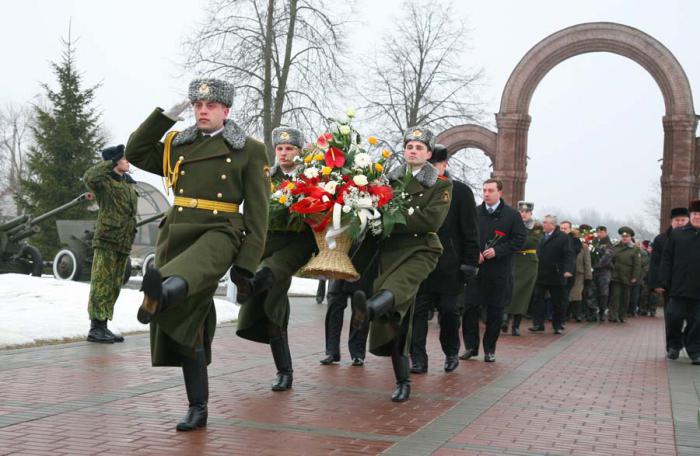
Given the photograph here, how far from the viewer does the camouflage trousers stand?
34.6 ft

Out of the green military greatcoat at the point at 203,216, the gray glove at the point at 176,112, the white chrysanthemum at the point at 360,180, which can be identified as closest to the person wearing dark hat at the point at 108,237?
the white chrysanthemum at the point at 360,180

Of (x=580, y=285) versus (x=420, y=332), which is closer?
(x=420, y=332)

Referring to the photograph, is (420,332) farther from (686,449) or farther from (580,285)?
(580,285)

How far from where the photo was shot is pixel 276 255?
7617 millimetres

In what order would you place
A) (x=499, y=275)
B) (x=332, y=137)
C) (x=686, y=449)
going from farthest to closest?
(x=499, y=275), (x=332, y=137), (x=686, y=449)

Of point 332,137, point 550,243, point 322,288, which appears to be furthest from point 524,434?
point 322,288

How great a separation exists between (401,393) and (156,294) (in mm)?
2908

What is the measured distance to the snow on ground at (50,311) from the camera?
10.6 metres

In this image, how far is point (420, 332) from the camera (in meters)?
9.54

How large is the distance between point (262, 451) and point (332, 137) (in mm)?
2976

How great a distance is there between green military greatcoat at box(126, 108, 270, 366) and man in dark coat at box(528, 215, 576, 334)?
1179cm

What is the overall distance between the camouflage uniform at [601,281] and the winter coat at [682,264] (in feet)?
30.3

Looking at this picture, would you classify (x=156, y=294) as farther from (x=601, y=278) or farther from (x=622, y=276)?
(x=622, y=276)

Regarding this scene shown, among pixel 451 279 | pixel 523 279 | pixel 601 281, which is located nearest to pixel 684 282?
pixel 523 279
